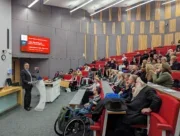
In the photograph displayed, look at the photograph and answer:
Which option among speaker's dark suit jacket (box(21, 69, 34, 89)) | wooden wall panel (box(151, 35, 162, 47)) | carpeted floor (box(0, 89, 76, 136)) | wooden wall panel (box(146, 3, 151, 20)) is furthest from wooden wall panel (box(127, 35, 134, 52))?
speaker's dark suit jacket (box(21, 69, 34, 89))

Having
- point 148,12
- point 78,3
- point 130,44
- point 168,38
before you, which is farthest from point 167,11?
point 78,3

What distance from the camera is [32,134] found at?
12.0 ft

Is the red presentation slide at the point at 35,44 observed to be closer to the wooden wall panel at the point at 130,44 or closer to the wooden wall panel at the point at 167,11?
the wooden wall panel at the point at 130,44

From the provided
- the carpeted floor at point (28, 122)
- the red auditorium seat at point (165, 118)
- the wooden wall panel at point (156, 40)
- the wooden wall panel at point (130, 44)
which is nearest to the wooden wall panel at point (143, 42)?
the wooden wall panel at point (156, 40)

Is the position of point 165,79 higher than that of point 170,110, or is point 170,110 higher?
point 165,79

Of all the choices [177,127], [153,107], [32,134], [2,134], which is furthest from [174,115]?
[2,134]

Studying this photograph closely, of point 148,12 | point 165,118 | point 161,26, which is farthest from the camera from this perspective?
point 148,12

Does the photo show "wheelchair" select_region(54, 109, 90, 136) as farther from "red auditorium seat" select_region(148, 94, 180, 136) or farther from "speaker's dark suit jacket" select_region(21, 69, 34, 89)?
"speaker's dark suit jacket" select_region(21, 69, 34, 89)

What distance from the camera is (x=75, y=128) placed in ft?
11.3

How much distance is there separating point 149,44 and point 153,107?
41.6 feet

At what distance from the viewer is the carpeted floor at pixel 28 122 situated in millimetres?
3768

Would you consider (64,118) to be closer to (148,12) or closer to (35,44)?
(35,44)

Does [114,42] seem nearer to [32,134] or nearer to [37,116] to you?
[37,116]

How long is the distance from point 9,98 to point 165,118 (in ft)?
14.7
